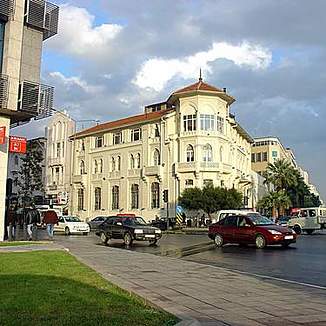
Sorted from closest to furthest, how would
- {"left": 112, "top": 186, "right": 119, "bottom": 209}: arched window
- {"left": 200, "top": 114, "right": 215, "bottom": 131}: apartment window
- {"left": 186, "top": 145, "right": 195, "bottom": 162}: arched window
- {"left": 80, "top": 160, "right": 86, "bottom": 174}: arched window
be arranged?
1. {"left": 186, "top": 145, "right": 195, "bottom": 162}: arched window
2. {"left": 200, "top": 114, "right": 215, "bottom": 131}: apartment window
3. {"left": 112, "top": 186, "right": 119, "bottom": 209}: arched window
4. {"left": 80, "top": 160, "right": 86, "bottom": 174}: arched window

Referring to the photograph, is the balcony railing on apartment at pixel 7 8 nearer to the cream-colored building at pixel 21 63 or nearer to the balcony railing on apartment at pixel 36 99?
the cream-colored building at pixel 21 63

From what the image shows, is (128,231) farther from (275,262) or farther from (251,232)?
(275,262)

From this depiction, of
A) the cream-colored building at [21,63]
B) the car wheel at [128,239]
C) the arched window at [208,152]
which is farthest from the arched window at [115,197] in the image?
the cream-colored building at [21,63]

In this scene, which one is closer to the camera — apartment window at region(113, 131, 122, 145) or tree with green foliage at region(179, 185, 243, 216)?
tree with green foliage at region(179, 185, 243, 216)

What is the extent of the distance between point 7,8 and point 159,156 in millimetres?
45332

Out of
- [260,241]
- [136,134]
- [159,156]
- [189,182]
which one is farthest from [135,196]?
[260,241]

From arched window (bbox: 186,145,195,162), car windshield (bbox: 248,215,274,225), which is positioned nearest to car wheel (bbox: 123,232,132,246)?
car windshield (bbox: 248,215,274,225)

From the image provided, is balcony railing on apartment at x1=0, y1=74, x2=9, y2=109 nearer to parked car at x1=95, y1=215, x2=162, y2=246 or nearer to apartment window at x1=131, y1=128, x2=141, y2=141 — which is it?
parked car at x1=95, y1=215, x2=162, y2=246

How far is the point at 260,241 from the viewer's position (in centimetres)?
2361

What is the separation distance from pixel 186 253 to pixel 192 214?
4090cm

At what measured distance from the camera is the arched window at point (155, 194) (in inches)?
2655

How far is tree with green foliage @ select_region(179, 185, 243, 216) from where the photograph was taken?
58.0 metres

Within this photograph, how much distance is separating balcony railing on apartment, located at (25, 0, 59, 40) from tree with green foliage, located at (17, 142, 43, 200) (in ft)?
98.7

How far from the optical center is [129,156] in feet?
237
